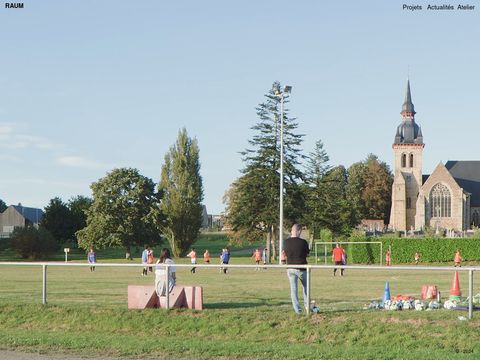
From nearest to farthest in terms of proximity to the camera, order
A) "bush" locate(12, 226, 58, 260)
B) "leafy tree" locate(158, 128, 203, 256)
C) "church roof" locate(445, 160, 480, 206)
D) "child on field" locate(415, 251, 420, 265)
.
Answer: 1. "child on field" locate(415, 251, 420, 265)
2. "bush" locate(12, 226, 58, 260)
3. "leafy tree" locate(158, 128, 203, 256)
4. "church roof" locate(445, 160, 480, 206)

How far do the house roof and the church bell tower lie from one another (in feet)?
225

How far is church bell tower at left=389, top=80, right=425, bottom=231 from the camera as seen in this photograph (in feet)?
408

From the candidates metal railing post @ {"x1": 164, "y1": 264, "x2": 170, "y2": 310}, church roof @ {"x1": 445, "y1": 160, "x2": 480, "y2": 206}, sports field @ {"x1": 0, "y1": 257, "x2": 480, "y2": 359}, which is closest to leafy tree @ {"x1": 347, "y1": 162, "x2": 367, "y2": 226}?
church roof @ {"x1": 445, "y1": 160, "x2": 480, "y2": 206}

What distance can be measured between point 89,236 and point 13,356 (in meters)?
62.2

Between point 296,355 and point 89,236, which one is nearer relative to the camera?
point 296,355

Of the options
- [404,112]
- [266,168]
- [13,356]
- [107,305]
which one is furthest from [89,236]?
[404,112]

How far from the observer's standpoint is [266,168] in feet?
252

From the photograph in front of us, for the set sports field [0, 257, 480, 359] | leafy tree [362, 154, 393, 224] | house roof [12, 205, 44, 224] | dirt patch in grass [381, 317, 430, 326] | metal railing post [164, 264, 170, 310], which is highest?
leafy tree [362, 154, 393, 224]

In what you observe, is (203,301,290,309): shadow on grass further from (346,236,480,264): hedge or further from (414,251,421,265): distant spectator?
(346,236,480,264): hedge

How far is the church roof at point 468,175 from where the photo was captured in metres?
124

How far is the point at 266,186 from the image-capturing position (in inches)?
2987

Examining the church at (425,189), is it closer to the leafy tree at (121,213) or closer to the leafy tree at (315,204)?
the leafy tree at (315,204)

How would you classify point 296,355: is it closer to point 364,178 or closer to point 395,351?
point 395,351

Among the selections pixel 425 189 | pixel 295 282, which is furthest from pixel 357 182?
pixel 295 282
